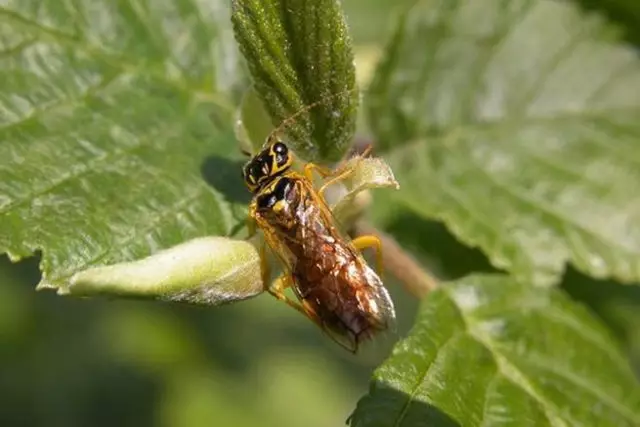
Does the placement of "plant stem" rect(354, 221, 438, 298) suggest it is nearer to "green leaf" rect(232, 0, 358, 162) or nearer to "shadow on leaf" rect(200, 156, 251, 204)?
"shadow on leaf" rect(200, 156, 251, 204)

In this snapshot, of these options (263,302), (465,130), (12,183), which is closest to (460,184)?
(465,130)

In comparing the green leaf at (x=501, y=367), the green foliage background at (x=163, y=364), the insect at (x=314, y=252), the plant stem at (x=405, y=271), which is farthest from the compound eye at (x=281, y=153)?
the green foliage background at (x=163, y=364)

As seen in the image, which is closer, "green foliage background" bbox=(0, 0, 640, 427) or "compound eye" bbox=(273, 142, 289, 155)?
"compound eye" bbox=(273, 142, 289, 155)

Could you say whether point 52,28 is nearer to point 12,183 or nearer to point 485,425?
point 12,183

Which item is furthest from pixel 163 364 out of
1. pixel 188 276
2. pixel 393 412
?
pixel 188 276

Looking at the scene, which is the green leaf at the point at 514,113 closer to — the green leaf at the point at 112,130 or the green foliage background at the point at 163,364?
the green leaf at the point at 112,130

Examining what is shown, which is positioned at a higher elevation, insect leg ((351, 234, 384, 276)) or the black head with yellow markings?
the black head with yellow markings

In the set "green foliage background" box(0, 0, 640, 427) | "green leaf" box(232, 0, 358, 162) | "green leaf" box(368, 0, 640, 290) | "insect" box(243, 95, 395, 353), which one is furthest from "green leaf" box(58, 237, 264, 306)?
"green foliage background" box(0, 0, 640, 427)

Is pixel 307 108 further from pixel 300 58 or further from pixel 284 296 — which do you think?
pixel 284 296
